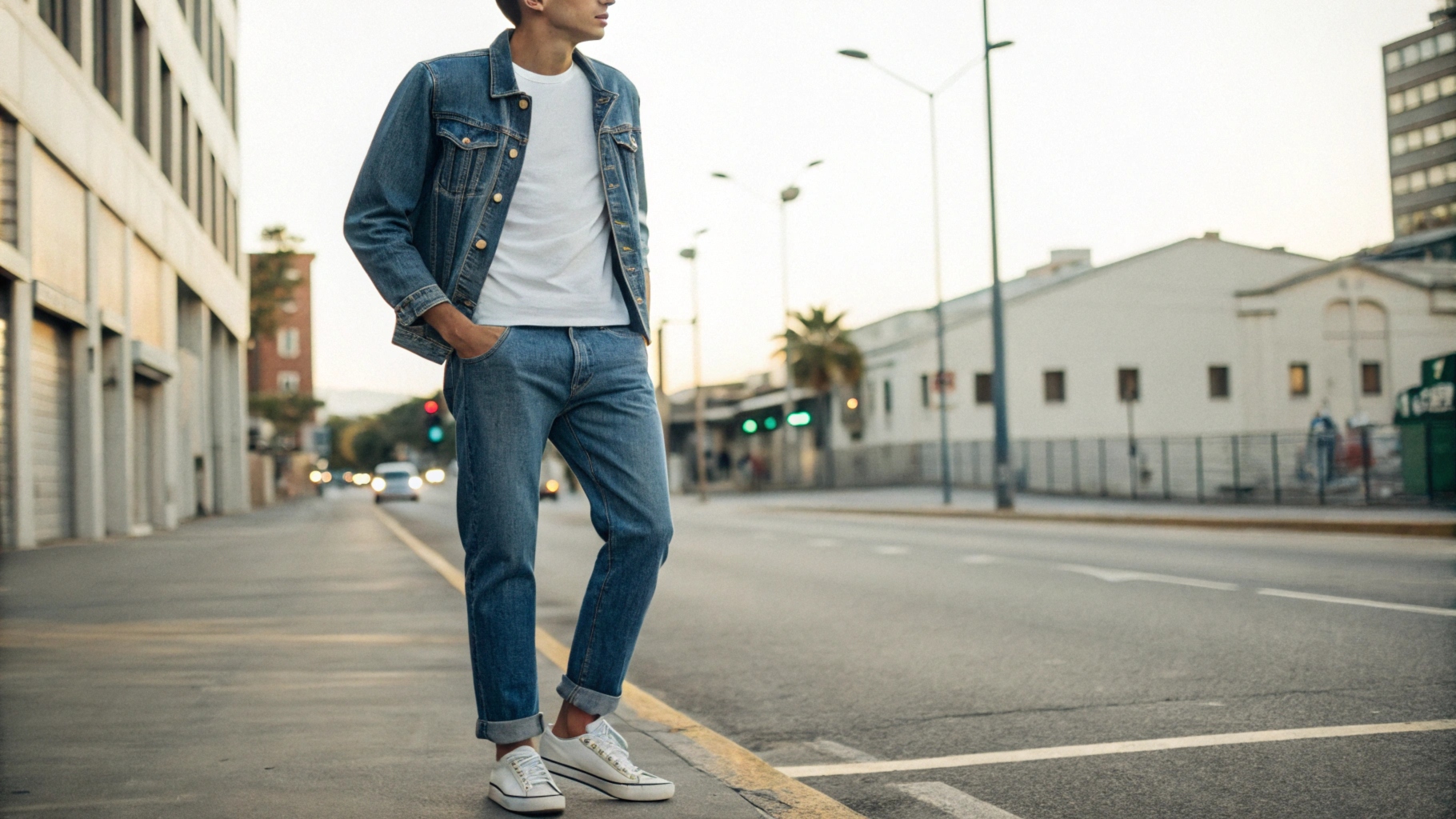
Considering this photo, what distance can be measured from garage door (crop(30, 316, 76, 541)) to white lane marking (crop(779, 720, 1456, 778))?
15127mm

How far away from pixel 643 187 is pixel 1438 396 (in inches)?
894

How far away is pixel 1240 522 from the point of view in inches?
741

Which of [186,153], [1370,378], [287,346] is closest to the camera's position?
[186,153]

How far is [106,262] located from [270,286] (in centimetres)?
4243

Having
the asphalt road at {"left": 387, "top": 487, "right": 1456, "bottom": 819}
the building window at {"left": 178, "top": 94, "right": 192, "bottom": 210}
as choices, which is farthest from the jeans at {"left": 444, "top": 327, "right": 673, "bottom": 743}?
the building window at {"left": 178, "top": 94, "right": 192, "bottom": 210}

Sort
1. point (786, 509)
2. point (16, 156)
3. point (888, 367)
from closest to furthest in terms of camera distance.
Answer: point (16, 156), point (786, 509), point (888, 367)

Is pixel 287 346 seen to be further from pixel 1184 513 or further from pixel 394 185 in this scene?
pixel 394 185

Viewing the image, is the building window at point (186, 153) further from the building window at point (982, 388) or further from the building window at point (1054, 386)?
the building window at point (1054, 386)

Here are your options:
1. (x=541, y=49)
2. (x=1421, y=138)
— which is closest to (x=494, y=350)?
(x=541, y=49)

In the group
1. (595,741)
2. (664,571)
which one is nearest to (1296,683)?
(595,741)

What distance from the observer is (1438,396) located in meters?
22.8

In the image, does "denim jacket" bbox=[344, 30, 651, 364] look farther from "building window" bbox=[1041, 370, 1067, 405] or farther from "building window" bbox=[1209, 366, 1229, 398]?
"building window" bbox=[1209, 366, 1229, 398]

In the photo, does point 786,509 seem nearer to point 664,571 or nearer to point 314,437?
point 664,571

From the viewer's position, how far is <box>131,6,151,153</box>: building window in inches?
939
